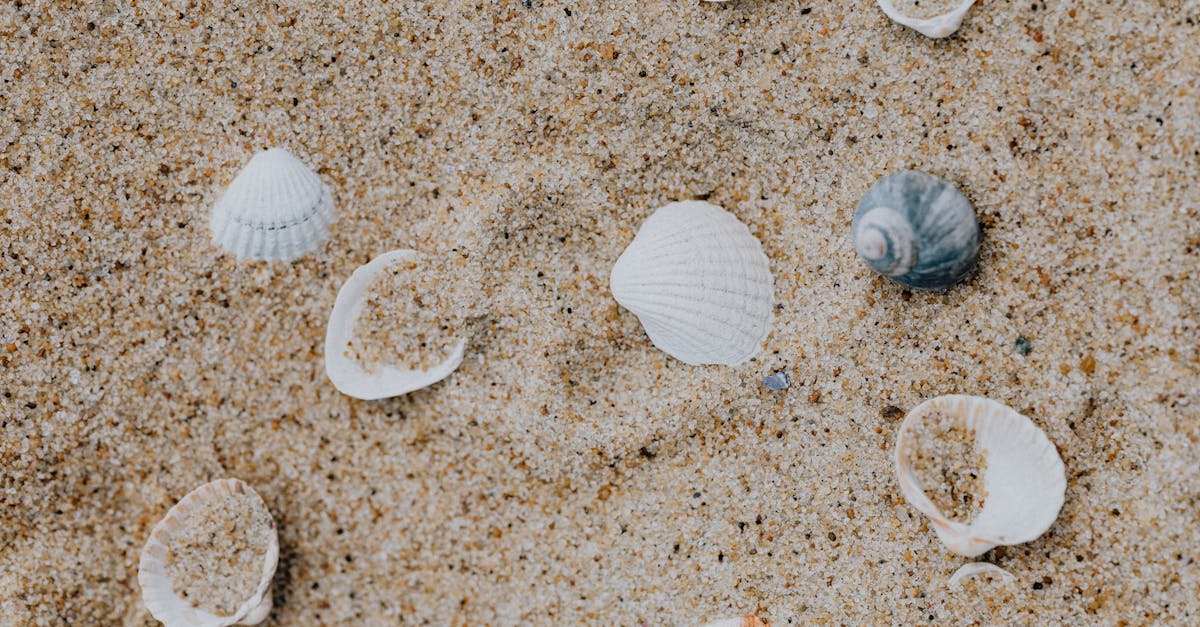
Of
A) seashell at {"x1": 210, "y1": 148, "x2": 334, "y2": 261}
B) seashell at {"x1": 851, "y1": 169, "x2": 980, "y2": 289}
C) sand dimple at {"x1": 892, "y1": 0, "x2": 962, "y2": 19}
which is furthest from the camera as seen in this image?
seashell at {"x1": 210, "y1": 148, "x2": 334, "y2": 261}

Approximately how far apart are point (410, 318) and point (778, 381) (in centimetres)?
109

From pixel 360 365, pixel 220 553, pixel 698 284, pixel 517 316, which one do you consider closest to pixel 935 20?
pixel 698 284

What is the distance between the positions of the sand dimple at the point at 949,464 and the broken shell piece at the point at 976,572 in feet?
0.45

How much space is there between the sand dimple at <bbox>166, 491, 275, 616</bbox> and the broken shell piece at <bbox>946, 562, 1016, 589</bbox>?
6.46 feet

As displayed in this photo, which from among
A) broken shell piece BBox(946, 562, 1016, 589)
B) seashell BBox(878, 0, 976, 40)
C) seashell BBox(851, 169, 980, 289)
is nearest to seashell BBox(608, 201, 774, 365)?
seashell BBox(851, 169, 980, 289)

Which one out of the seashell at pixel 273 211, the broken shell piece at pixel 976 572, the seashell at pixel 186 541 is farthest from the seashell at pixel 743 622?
the seashell at pixel 273 211

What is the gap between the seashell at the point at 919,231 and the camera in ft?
7.20

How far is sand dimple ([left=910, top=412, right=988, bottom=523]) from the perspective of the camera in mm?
2318

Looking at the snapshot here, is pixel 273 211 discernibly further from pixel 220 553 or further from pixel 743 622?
pixel 743 622

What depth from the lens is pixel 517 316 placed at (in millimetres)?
2480

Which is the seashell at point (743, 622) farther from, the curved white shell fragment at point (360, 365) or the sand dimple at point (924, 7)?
the sand dimple at point (924, 7)

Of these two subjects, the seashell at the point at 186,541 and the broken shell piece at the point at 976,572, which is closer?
the broken shell piece at the point at 976,572

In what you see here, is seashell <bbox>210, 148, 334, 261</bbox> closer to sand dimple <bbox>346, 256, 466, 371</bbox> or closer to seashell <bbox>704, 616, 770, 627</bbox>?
sand dimple <bbox>346, 256, 466, 371</bbox>

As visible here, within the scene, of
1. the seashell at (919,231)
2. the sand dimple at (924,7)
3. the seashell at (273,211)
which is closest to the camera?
the seashell at (919,231)
